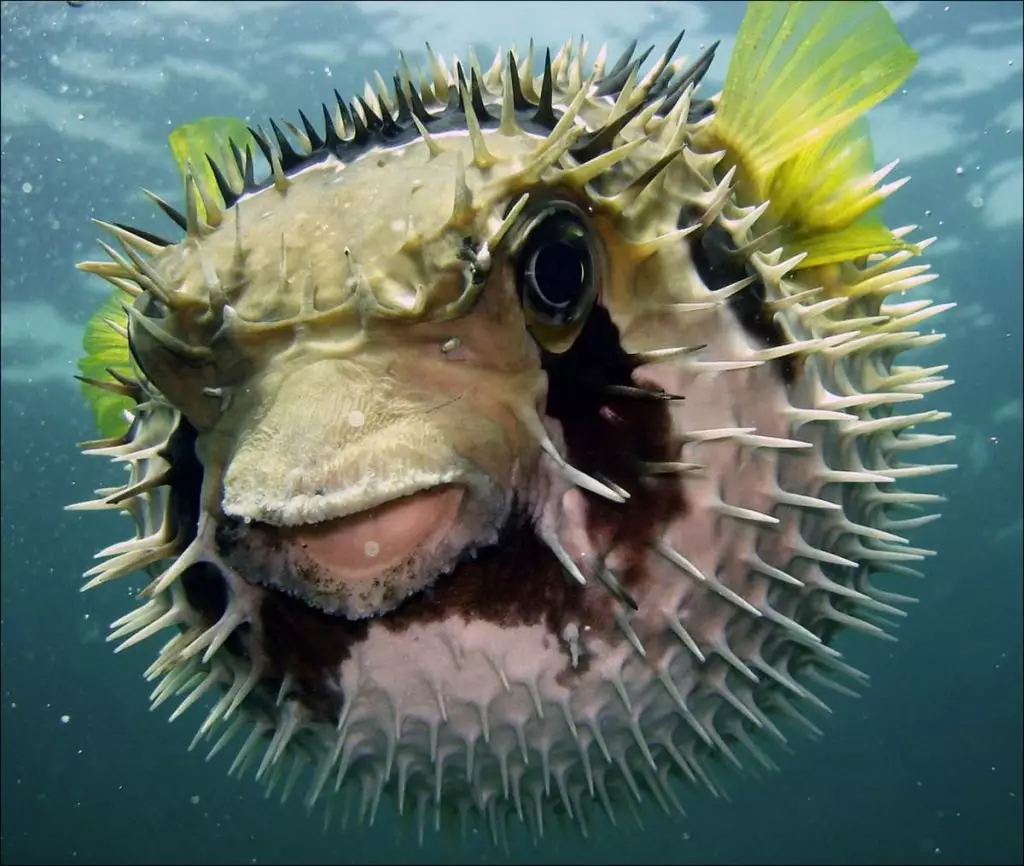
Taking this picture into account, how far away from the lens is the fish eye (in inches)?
43.5

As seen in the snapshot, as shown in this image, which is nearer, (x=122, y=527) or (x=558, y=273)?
(x=558, y=273)

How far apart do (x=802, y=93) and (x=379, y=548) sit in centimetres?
100

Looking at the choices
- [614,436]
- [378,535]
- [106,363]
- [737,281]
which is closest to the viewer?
[378,535]

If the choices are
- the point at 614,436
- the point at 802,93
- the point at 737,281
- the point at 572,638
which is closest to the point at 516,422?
the point at 614,436

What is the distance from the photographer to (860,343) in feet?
4.93

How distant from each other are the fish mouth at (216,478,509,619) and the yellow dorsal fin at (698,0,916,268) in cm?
79

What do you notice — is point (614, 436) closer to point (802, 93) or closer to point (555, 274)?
point (555, 274)

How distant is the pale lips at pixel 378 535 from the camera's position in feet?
3.42

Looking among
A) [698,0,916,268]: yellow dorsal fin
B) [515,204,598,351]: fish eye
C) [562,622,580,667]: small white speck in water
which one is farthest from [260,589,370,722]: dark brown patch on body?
[698,0,916,268]: yellow dorsal fin

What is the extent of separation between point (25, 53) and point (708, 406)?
9467 millimetres

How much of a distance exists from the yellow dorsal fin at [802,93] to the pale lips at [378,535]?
0.82 m

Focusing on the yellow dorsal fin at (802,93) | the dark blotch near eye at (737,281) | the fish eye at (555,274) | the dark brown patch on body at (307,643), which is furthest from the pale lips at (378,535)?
the yellow dorsal fin at (802,93)

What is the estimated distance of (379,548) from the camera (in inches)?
41.7

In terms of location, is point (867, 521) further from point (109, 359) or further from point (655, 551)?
point (109, 359)
